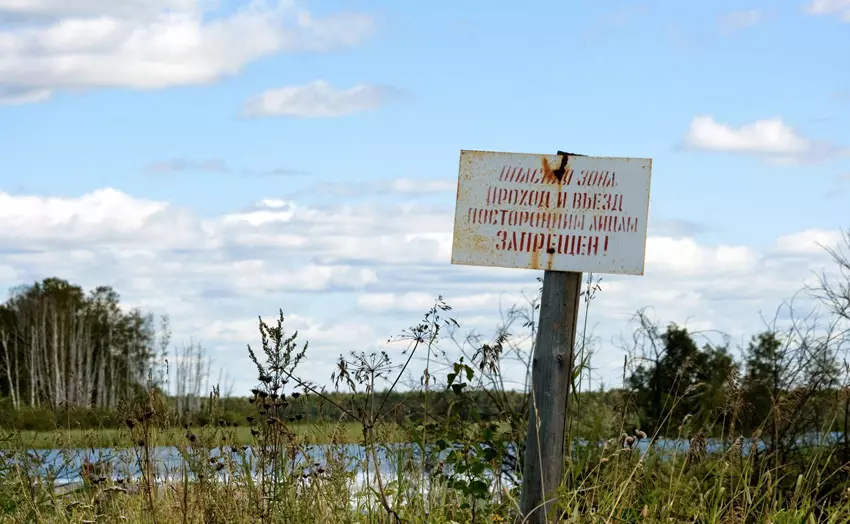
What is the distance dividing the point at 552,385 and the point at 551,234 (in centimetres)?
74

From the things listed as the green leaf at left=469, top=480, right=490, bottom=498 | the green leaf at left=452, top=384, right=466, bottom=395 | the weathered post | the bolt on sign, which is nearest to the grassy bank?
the green leaf at left=469, top=480, right=490, bottom=498

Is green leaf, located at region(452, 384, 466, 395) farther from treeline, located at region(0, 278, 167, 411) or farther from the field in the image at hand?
treeline, located at region(0, 278, 167, 411)

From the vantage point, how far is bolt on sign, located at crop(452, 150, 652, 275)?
4609mm

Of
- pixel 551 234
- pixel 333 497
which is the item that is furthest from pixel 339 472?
pixel 551 234

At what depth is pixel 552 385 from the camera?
4.70m

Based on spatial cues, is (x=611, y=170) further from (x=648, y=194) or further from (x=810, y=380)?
(x=810, y=380)

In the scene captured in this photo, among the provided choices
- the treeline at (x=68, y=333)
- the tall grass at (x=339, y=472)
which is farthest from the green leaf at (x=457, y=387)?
the treeline at (x=68, y=333)

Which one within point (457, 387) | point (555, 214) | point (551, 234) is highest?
point (555, 214)

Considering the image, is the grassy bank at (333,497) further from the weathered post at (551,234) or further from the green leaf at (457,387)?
the green leaf at (457,387)

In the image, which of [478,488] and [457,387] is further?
[457,387]

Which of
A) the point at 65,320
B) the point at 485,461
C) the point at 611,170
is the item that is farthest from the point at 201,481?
the point at 65,320

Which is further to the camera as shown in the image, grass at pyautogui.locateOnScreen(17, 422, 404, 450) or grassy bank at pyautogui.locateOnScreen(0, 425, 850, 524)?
grass at pyautogui.locateOnScreen(17, 422, 404, 450)

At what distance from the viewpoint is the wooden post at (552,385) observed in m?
4.68

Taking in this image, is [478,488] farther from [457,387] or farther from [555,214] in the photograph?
[555,214]
